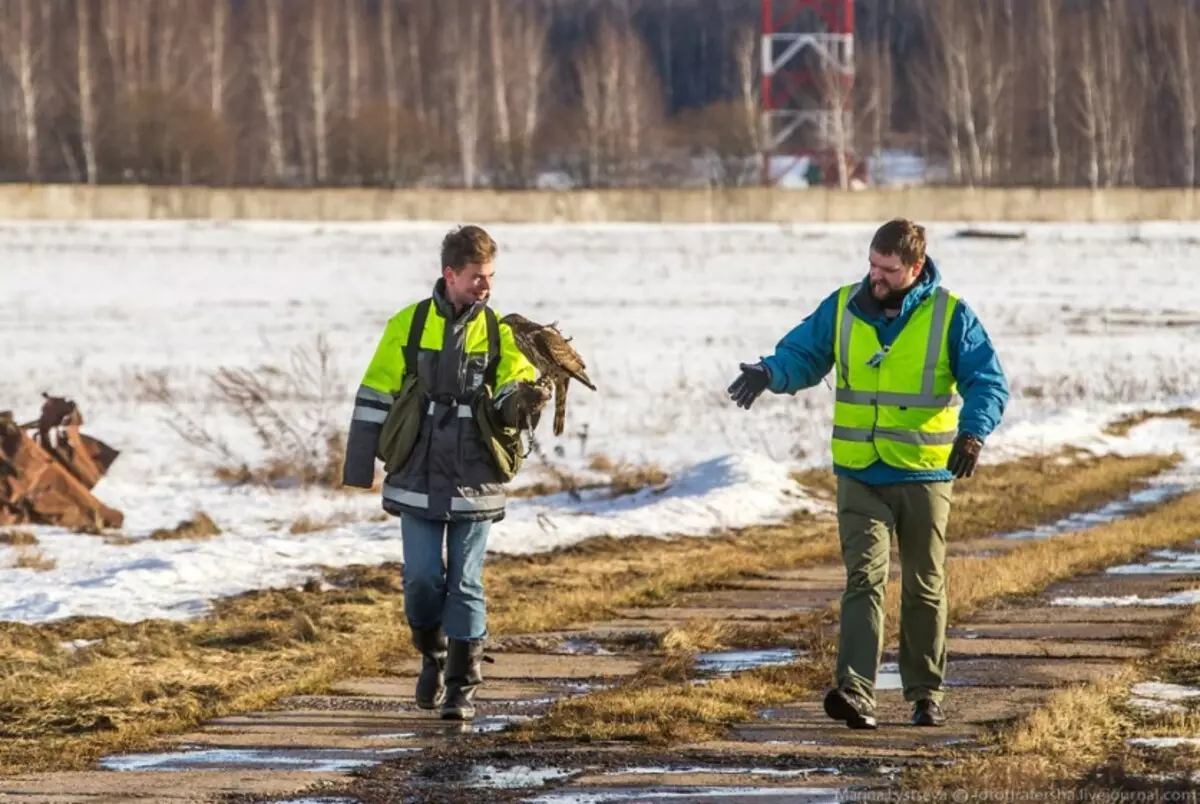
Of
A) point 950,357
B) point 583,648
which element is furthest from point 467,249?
point 583,648

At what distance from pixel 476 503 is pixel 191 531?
7.58m

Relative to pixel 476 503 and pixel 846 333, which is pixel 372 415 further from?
pixel 846 333

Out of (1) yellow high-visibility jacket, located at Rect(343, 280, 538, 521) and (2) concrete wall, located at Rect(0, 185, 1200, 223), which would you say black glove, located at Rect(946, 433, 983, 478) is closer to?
(1) yellow high-visibility jacket, located at Rect(343, 280, 538, 521)

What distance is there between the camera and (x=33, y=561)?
1353 cm

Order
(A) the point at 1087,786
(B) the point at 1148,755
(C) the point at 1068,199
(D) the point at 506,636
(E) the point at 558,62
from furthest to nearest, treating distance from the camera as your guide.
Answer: (E) the point at 558,62 → (C) the point at 1068,199 → (D) the point at 506,636 → (B) the point at 1148,755 → (A) the point at 1087,786

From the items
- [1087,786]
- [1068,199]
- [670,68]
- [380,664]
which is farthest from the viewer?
[670,68]

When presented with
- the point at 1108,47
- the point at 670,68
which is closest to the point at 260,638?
the point at 1108,47

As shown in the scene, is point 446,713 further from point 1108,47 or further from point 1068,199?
point 1108,47

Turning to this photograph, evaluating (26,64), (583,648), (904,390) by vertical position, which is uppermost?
(26,64)

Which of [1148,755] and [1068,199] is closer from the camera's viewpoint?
[1148,755]

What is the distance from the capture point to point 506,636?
1050cm

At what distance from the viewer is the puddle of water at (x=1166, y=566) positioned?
1241cm

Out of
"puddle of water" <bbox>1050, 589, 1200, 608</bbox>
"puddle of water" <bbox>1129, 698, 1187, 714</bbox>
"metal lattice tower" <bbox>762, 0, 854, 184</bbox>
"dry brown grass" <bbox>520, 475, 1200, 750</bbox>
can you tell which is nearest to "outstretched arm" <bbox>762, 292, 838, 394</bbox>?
"dry brown grass" <bbox>520, 475, 1200, 750</bbox>

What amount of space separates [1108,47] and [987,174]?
8493 millimetres
